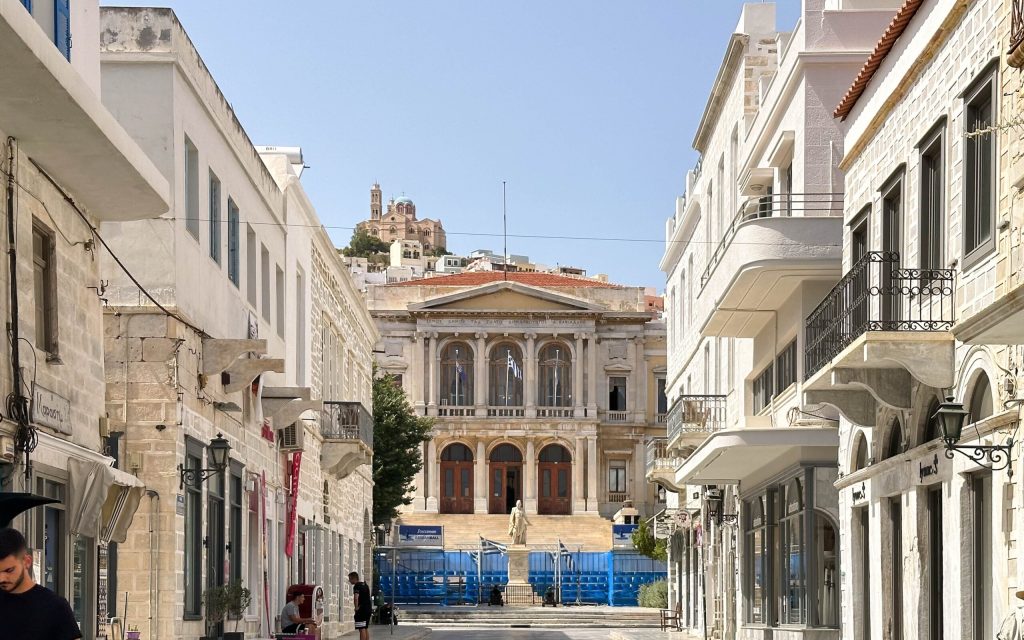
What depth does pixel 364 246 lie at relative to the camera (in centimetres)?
19162

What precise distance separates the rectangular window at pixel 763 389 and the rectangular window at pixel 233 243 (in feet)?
27.8

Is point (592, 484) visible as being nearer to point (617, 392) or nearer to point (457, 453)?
point (617, 392)

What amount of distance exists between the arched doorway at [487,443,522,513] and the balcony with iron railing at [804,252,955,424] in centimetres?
6902

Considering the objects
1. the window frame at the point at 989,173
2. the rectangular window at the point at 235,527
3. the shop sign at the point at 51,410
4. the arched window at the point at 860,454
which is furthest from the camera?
the rectangular window at the point at 235,527

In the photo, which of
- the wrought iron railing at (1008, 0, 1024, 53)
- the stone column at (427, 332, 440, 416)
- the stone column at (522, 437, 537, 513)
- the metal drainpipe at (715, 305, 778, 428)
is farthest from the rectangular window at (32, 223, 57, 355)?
the stone column at (522, 437, 537, 513)

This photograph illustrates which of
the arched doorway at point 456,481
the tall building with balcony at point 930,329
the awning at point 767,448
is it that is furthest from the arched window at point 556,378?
the tall building with balcony at point 930,329

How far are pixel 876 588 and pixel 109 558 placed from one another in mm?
8007

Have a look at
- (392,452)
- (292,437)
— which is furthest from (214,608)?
(392,452)

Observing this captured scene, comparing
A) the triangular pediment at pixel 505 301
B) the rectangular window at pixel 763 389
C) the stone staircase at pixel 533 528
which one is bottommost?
the stone staircase at pixel 533 528

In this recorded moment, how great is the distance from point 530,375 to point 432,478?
23.8 feet

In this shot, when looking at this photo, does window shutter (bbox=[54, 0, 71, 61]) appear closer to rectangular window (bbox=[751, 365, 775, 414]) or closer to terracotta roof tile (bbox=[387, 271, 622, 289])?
rectangular window (bbox=[751, 365, 775, 414])

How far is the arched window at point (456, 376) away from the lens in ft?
287

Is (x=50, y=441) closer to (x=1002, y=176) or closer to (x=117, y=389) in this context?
(x=117, y=389)

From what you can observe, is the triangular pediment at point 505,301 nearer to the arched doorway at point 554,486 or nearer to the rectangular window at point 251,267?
the arched doorway at point 554,486
